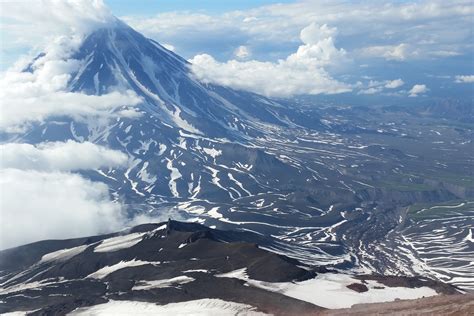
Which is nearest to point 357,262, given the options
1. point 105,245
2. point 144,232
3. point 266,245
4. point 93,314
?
point 266,245

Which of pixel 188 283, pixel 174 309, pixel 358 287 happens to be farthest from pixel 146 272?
pixel 358 287

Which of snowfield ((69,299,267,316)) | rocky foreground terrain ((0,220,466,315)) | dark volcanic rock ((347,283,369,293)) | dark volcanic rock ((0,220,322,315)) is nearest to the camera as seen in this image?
snowfield ((69,299,267,316))

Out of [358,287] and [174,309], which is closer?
[174,309]

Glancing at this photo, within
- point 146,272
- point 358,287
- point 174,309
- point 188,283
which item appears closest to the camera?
point 174,309

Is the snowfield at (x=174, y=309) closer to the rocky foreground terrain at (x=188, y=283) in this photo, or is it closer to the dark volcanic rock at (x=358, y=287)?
the rocky foreground terrain at (x=188, y=283)

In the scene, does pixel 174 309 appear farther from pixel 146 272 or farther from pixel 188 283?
pixel 146 272

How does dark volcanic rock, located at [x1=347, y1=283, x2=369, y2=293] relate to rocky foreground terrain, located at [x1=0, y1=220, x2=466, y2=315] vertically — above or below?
below

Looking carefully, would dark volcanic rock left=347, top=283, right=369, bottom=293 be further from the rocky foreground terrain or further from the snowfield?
the snowfield

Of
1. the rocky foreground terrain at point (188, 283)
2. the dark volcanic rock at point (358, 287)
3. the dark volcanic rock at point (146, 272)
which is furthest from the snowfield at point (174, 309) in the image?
the dark volcanic rock at point (358, 287)

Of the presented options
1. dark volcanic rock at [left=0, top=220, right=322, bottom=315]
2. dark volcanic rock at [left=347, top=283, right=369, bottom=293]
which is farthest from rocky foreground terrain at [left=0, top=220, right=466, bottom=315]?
dark volcanic rock at [left=0, top=220, right=322, bottom=315]
